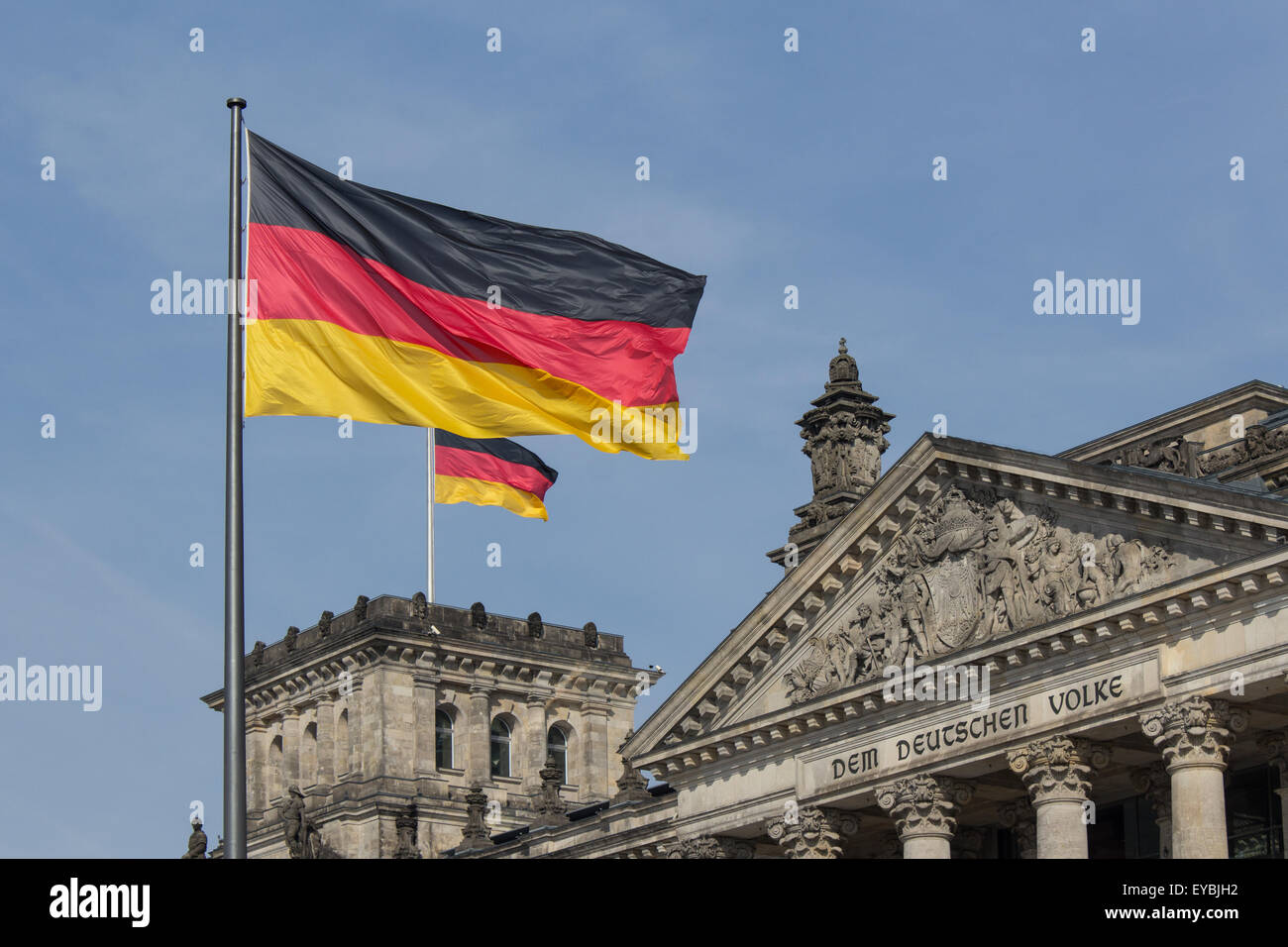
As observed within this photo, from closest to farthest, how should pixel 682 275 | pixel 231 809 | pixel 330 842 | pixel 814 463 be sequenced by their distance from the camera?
pixel 231 809, pixel 682 275, pixel 814 463, pixel 330 842

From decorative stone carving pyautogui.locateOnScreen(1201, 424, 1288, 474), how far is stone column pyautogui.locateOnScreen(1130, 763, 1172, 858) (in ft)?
24.9

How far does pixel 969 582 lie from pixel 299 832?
42235 millimetres

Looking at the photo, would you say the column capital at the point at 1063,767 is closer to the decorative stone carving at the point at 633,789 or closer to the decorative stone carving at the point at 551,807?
the decorative stone carving at the point at 633,789

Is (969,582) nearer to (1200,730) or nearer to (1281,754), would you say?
(1200,730)

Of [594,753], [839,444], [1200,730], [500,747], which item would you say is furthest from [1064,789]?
[594,753]

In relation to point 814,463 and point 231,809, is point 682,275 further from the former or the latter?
point 814,463

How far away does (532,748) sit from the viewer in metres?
98.8

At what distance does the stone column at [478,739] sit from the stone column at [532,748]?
2082 mm

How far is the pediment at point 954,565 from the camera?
146 ft

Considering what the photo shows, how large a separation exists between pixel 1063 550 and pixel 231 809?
91.6ft

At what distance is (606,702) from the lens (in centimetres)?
10206
